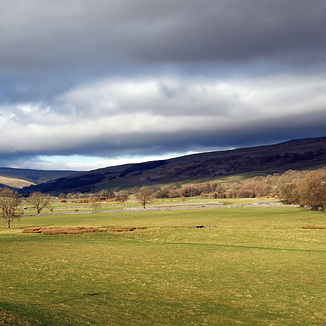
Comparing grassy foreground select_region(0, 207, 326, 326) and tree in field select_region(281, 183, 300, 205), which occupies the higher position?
grassy foreground select_region(0, 207, 326, 326)

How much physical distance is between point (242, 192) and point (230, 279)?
169132 millimetres

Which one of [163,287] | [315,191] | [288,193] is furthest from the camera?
[288,193]

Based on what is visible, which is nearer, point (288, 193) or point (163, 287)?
point (163, 287)

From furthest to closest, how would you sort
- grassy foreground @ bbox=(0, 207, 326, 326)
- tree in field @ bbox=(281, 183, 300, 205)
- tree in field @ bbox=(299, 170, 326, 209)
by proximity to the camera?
tree in field @ bbox=(281, 183, 300, 205)
tree in field @ bbox=(299, 170, 326, 209)
grassy foreground @ bbox=(0, 207, 326, 326)

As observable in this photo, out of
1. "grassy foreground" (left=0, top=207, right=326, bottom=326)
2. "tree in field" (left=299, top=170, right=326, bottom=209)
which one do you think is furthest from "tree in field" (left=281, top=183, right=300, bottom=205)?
"grassy foreground" (left=0, top=207, right=326, bottom=326)

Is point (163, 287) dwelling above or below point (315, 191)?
above

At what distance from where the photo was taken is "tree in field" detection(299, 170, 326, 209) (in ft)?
268

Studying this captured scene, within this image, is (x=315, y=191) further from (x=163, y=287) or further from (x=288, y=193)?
(x=163, y=287)

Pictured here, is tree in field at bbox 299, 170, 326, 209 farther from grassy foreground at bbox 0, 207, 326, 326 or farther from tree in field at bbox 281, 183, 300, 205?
grassy foreground at bbox 0, 207, 326, 326

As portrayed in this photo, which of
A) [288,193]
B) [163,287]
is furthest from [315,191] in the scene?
[163,287]

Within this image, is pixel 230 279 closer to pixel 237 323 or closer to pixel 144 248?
pixel 237 323

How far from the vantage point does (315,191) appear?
270 feet

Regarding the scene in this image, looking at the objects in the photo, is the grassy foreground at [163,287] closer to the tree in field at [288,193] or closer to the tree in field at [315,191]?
the tree in field at [315,191]

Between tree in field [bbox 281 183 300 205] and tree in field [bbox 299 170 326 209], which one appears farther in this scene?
tree in field [bbox 281 183 300 205]
